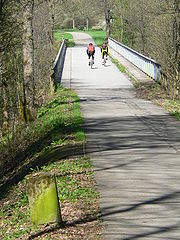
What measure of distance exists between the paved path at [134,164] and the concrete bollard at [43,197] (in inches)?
29.0

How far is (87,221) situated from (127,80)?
20974 millimetres

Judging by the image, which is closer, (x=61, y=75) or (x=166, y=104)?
(x=166, y=104)

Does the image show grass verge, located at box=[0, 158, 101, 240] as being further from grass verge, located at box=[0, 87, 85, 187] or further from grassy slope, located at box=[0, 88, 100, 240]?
grass verge, located at box=[0, 87, 85, 187]

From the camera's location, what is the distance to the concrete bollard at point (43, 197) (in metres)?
6.90

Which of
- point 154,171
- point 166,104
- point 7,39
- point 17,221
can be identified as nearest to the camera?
point 17,221

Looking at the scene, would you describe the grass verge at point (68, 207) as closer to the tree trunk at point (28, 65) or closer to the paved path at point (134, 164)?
the paved path at point (134, 164)

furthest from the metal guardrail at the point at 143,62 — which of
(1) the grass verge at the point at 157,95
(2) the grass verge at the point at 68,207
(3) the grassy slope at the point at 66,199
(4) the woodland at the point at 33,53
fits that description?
(2) the grass verge at the point at 68,207

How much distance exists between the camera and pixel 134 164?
33.7 feet

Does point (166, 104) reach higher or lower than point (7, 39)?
lower

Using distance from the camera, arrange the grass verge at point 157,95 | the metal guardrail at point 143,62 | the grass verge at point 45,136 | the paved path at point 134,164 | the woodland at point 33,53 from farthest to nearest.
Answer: the metal guardrail at point 143,62 → the woodland at point 33,53 → the grass verge at point 157,95 → the grass verge at point 45,136 → the paved path at point 134,164

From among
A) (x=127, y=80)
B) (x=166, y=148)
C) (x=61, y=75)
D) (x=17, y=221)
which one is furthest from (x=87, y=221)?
(x=61, y=75)

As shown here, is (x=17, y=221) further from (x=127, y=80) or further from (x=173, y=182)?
(x=127, y=80)

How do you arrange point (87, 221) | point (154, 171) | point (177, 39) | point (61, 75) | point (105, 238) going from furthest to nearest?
1. point (61, 75)
2. point (177, 39)
3. point (154, 171)
4. point (87, 221)
5. point (105, 238)

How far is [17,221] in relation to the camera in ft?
26.0
